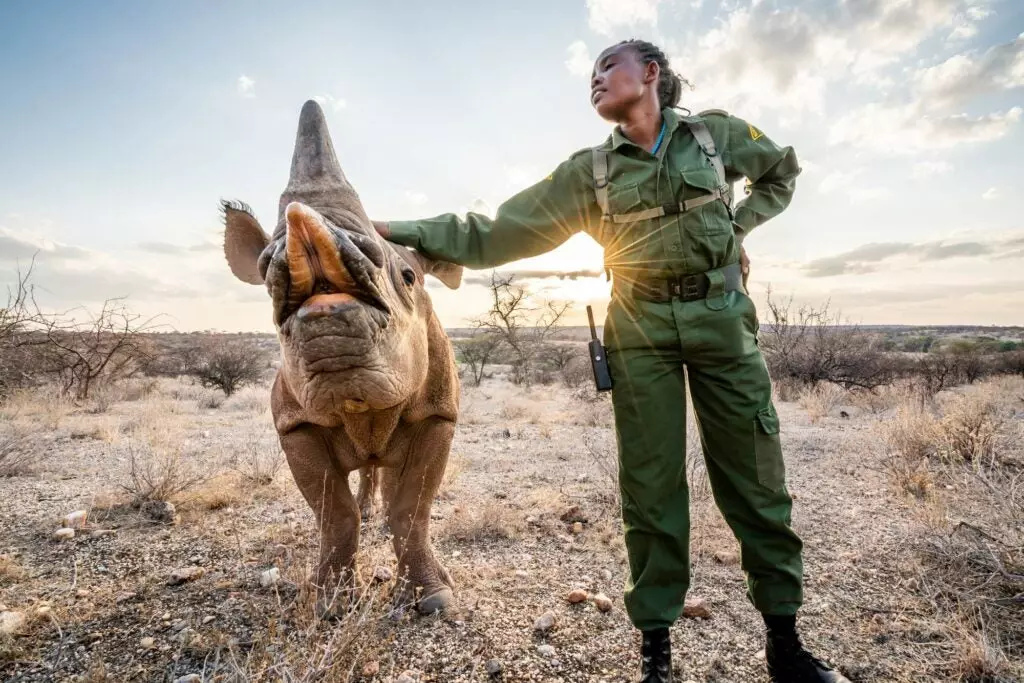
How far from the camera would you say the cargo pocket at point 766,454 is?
97.8 inches

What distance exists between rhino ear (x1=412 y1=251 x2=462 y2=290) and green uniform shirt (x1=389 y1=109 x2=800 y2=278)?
0.12 meters

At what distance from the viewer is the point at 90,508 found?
439 centimetres

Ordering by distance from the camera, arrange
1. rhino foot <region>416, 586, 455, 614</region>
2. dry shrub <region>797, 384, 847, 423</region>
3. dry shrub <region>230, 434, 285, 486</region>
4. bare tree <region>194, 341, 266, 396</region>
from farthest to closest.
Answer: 1. bare tree <region>194, 341, 266, 396</region>
2. dry shrub <region>797, 384, 847, 423</region>
3. dry shrub <region>230, 434, 285, 486</region>
4. rhino foot <region>416, 586, 455, 614</region>

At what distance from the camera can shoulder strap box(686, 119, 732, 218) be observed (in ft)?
8.44

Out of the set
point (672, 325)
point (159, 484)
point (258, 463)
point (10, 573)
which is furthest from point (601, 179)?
point (258, 463)

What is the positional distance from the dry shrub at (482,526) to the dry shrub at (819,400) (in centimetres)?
797

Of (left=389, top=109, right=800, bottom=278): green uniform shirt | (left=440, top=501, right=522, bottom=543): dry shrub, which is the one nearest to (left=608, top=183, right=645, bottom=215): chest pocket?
(left=389, top=109, right=800, bottom=278): green uniform shirt

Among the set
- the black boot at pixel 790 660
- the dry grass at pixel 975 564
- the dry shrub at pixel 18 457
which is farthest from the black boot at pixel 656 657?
the dry shrub at pixel 18 457

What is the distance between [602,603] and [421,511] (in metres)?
1.16

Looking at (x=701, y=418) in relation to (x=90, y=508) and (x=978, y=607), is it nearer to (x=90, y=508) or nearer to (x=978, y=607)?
(x=978, y=607)

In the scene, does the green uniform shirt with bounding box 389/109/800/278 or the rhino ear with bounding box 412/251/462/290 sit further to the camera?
the rhino ear with bounding box 412/251/462/290

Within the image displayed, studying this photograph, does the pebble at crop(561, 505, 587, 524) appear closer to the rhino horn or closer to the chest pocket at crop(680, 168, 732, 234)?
the chest pocket at crop(680, 168, 732, 234)

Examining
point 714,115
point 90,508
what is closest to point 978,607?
point 714,115

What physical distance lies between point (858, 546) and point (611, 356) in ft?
8.82
